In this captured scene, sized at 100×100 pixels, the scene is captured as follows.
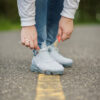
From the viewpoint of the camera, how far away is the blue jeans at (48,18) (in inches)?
116

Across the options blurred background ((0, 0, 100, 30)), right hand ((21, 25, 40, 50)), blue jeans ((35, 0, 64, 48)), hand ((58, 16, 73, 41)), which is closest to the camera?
right hand ((21, 25, 40, 50))

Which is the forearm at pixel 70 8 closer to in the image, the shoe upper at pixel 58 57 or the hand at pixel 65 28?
the hand at pixel 65 28

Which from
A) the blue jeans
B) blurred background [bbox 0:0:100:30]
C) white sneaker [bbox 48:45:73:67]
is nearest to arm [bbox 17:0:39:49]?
the blue jeans

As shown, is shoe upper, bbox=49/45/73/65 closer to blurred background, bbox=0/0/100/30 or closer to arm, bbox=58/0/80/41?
arm, bbox=58/0/80/41

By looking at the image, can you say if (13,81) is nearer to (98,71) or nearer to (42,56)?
(42,56)

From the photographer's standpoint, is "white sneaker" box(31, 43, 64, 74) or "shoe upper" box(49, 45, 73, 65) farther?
"shoe upper" box(49, 45, 73, 65)

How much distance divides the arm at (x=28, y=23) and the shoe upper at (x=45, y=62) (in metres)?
0.26

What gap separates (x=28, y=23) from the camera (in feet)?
8.81

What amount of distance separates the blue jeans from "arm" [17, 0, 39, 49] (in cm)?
25

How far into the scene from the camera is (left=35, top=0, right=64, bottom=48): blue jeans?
2.94 metres

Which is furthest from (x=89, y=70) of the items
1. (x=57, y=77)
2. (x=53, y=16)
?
(x=53, y=16)

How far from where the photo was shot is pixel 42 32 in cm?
301

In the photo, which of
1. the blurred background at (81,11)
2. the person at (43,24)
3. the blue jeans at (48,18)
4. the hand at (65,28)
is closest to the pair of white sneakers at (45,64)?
the person at (43,24)

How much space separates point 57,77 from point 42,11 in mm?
Result: 671
